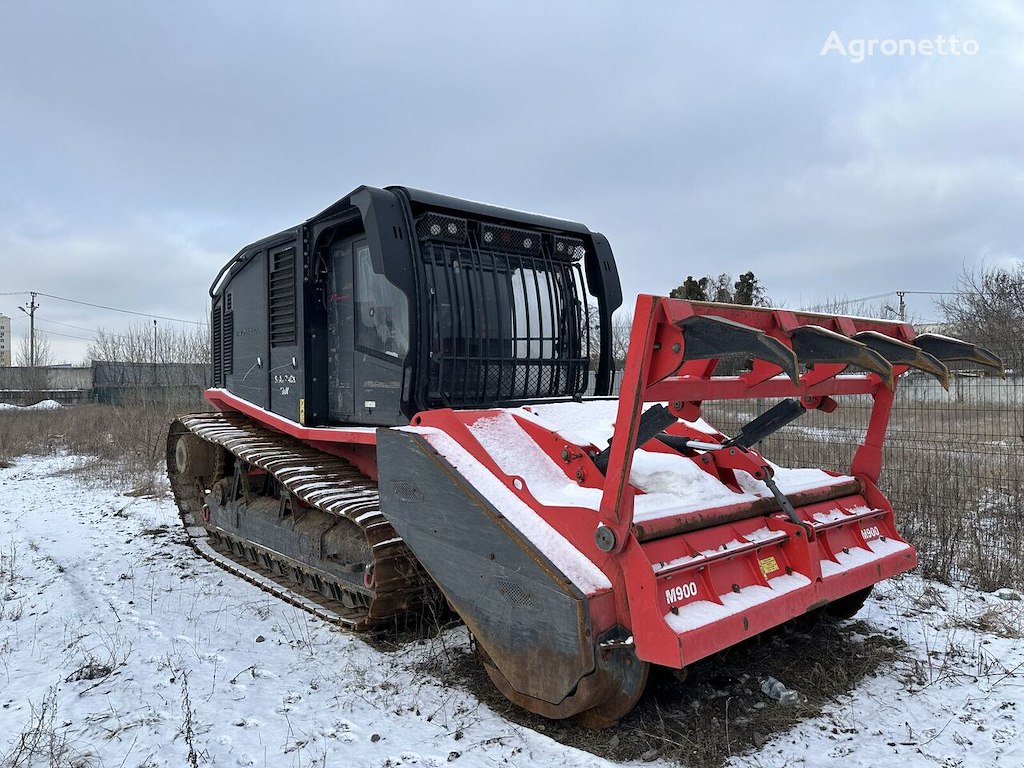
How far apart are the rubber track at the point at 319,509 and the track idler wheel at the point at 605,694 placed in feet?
4.11

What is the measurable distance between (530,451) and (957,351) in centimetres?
250

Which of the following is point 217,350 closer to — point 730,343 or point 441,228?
point 441,228

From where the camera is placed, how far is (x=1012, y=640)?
4562 millimetres

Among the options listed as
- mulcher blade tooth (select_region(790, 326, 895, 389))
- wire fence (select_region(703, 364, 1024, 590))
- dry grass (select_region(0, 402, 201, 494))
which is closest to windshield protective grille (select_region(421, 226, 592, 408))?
mulcher blade tooth (select_region(790, 326, 895, 389))

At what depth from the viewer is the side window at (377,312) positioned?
491 centimetres

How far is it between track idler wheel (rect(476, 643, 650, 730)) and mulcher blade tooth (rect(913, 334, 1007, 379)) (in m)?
2.56

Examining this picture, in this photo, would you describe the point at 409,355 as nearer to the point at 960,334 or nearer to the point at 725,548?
the point at 725,548

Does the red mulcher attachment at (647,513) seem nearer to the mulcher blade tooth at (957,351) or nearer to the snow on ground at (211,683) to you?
the mulcher blade tooth at (957,351)

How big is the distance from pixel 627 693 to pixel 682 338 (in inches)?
63.4

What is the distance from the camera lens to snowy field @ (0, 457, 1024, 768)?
11.0 ft

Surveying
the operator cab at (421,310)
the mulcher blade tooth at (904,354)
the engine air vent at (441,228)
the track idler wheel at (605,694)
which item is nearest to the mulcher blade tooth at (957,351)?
the mulcher blade tooth at (904,354)

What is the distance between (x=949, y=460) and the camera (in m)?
7.88

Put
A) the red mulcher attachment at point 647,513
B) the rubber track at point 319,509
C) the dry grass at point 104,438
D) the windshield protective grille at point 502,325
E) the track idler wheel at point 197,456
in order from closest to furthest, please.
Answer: the red mulcher attachment at point 647,513 → the rubber track at point 319,509 → the windshield protective grille at point 502,325 → the track idler wheel at point 197,456 → the dry grass at point 104,438

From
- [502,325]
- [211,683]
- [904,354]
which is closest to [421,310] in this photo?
[502,325]
